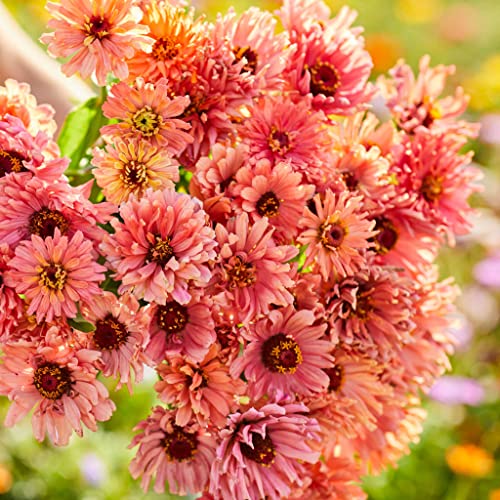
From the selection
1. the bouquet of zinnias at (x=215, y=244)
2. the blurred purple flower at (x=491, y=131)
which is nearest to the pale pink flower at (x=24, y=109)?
the bouquet of zinnias at (x=215, y=244)

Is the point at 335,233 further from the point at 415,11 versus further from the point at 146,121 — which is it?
the point at 415,11

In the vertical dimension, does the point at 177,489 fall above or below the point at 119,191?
below

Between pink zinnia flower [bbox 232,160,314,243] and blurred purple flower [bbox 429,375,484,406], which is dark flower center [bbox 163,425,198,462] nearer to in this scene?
pink zinnia flower [bbox 232,160,314,243]

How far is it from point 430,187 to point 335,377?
0.54ft

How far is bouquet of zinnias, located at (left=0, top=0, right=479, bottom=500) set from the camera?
44 centimetres

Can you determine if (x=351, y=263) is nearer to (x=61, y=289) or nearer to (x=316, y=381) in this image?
(x=316, y=381)

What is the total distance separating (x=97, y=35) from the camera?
462 millimetres

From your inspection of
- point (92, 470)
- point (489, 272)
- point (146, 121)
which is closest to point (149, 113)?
point (146, 121)

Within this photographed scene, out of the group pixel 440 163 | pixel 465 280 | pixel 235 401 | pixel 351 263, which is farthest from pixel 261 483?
pixel 465 280

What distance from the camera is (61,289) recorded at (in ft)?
1.44

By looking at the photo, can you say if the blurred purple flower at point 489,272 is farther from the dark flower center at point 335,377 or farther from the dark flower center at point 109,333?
the dark flower center at point 109,333

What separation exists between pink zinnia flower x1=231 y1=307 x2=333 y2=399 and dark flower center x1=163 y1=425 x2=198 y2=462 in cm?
6

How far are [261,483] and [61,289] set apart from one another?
19 centimetres

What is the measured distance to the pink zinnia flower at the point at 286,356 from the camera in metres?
0.48
